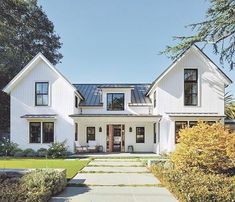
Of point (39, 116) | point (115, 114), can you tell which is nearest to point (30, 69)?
point (39, 116)

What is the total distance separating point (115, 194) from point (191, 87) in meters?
17.7

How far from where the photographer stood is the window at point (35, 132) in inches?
1060

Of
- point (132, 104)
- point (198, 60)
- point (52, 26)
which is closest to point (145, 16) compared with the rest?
point (198, 60)

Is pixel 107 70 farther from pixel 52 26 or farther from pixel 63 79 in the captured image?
pixel 52 26

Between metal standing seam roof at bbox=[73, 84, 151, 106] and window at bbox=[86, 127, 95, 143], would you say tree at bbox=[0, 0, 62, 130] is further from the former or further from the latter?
window at bbox=[86, 127, 95, 143]

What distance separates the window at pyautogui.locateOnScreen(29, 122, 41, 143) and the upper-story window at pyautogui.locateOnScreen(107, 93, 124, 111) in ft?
20.1

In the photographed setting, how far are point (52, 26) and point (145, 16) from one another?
2769cm

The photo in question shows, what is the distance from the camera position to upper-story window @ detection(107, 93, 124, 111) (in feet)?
95.3

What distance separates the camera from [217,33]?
22.0 meters

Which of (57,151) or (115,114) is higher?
(115,114)

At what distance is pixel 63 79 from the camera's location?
27.0 meters

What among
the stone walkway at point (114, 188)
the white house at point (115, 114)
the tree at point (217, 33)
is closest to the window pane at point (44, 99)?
the white house at point (115, 114)

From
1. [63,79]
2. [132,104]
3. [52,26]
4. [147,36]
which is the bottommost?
[132,104]

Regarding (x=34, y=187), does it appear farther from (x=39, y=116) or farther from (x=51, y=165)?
(x=39, y=116)
